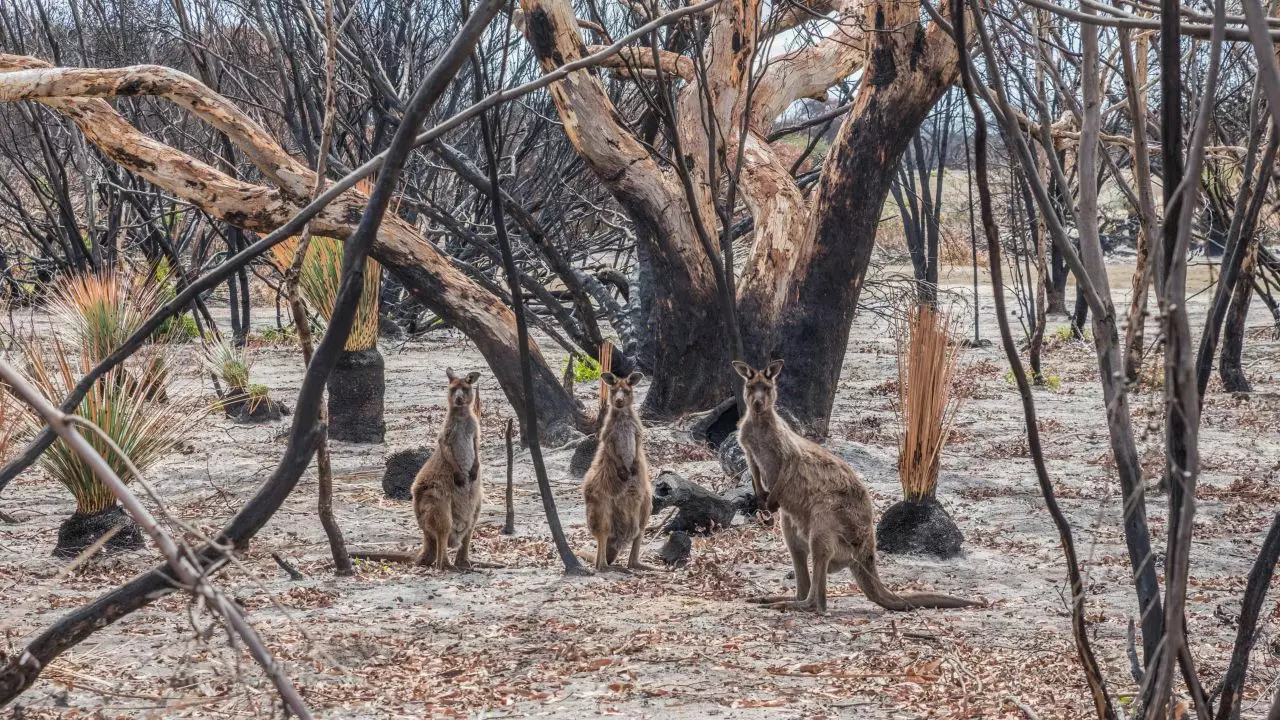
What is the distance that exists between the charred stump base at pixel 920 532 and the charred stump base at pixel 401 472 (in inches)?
A: 122

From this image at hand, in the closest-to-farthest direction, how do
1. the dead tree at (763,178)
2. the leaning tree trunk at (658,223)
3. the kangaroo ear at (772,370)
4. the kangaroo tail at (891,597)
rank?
the kangaroo tail at (891,597)
the kangaroo ear at (772,370)
the dead tree at (763,178)
the leaning tree trunk at (658,223)

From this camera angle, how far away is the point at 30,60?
753 centimetres

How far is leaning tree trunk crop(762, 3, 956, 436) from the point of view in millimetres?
8641

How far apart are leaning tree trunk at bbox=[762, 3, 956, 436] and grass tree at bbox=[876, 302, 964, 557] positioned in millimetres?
2709

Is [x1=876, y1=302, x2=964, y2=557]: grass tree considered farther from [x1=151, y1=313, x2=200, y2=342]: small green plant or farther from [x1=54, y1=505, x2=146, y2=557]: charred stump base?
[x1=151, y1=313, x2=200, y2=342]: small green plant

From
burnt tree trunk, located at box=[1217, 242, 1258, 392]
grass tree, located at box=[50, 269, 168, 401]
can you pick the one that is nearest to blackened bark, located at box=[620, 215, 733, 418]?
grass tree, located at box=[50, 269, 168, 401]

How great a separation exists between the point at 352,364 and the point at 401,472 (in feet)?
→ 6.66

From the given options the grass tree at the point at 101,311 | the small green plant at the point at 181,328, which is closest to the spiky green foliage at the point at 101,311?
the grass tree at the point at 101,311

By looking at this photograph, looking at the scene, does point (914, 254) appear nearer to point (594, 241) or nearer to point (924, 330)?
point (594, 241)

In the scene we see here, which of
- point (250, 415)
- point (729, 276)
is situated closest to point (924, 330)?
point (729, 276)

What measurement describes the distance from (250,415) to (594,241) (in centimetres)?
621

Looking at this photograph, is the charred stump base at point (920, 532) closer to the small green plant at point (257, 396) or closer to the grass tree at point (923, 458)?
the grass tree at point (923, 458)

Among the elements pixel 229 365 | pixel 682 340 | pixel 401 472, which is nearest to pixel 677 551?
pixel 401 472

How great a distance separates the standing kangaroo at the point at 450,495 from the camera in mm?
5992
